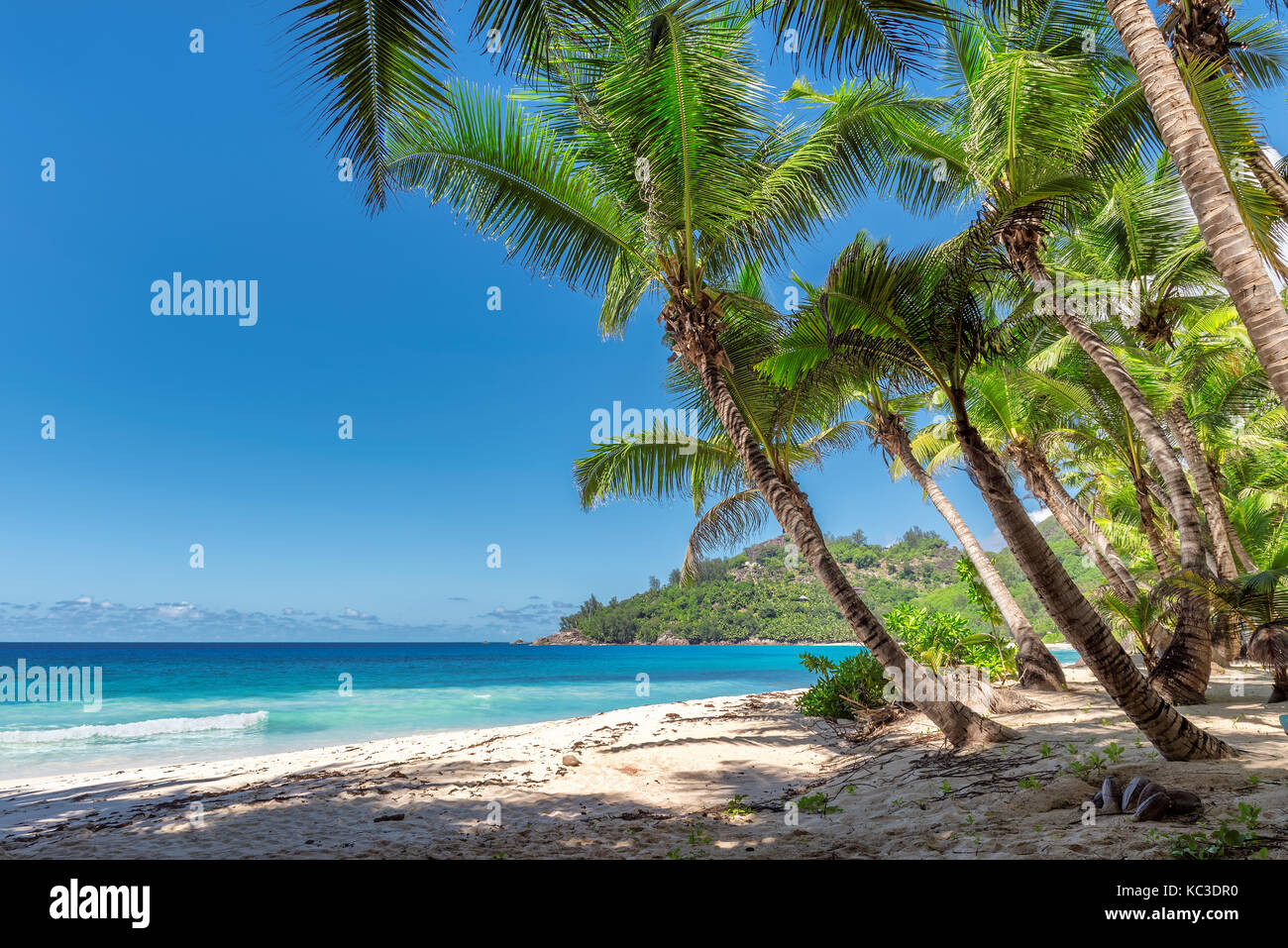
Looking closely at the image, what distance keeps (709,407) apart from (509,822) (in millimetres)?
6075

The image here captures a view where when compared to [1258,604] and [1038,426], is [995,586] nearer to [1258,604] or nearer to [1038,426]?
[1038,426]

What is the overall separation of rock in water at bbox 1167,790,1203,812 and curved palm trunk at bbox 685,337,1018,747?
7.70 feet

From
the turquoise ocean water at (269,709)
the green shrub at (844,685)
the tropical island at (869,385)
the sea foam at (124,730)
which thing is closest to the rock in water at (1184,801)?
the tropical island at (869,385)

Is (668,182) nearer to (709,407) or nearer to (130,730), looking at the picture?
(709,407)

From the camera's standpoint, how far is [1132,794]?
146 inches

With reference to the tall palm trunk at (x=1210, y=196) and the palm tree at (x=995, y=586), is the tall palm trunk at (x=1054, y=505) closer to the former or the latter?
the palm tree at (x=995, y=586)

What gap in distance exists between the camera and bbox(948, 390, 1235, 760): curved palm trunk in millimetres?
4438

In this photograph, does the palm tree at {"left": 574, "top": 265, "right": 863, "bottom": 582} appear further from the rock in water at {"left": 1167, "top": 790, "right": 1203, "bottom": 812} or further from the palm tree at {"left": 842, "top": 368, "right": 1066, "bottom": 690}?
the rock in water at {"left": 1167, "top": 790, "right": 1203, "bottom": 812}

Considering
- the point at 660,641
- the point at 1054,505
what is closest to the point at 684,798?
the point at 1054,505

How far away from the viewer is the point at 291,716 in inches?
802

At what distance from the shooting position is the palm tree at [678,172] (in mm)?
6059

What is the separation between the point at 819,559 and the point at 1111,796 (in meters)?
2.86

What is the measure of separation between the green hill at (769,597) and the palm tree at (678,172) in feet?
197
